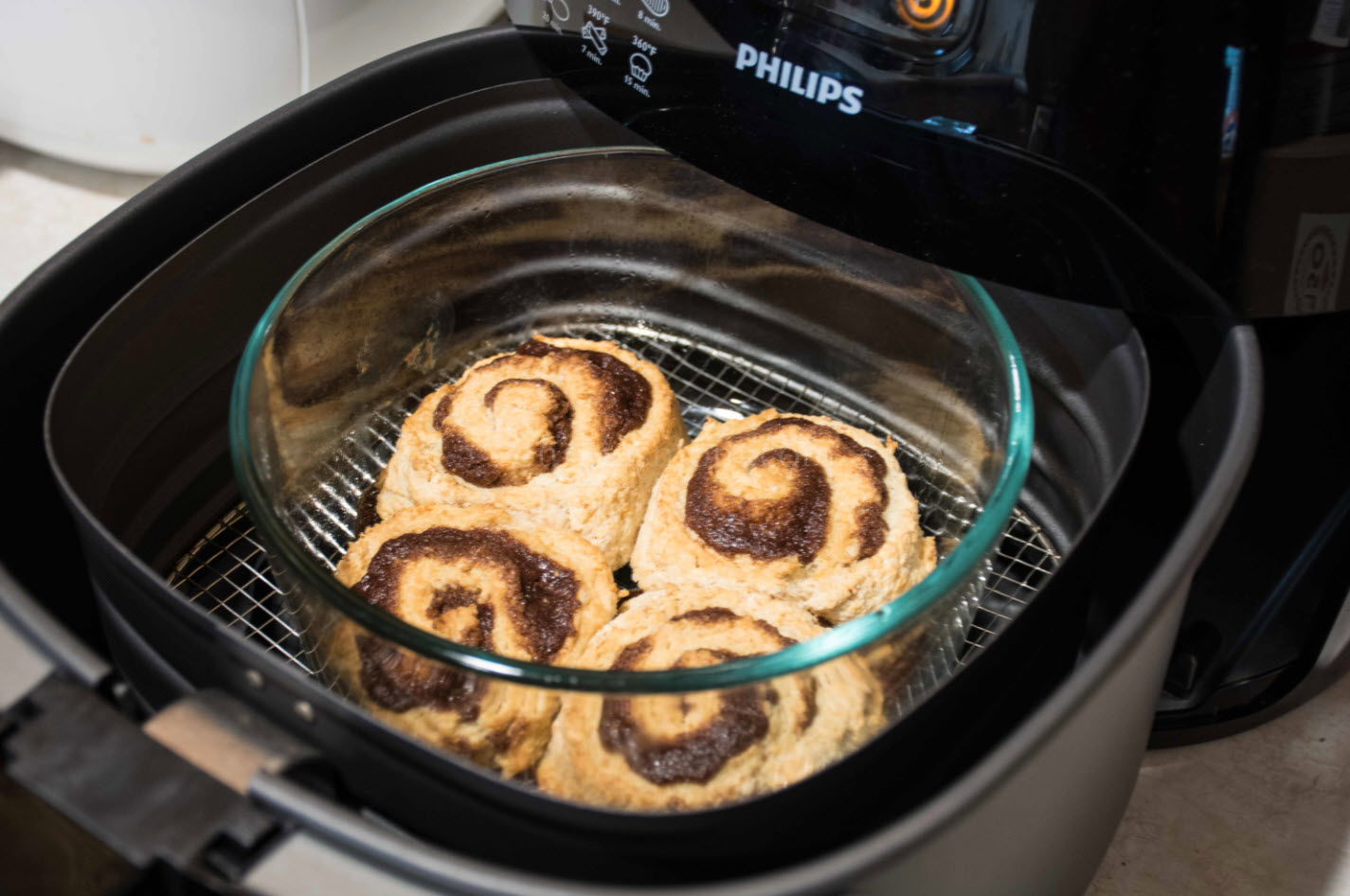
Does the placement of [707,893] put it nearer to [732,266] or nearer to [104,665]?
[104,665]

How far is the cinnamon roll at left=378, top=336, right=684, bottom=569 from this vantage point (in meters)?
0.79

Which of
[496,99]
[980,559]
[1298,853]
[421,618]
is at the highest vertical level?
[496,99]

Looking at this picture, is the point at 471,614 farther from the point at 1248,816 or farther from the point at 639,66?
the point at 1248,816

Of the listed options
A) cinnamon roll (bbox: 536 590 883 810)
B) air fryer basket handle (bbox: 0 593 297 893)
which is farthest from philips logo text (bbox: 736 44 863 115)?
air fryer basket handle (bbox: 0 593 297 893)

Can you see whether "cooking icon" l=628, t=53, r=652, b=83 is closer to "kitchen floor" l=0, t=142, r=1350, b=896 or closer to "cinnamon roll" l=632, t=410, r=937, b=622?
"cinnamon roll" l=632, t=410, r=937, b=622

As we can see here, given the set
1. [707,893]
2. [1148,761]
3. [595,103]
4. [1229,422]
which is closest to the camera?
[707,893]

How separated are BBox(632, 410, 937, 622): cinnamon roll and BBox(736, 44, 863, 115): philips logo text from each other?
27 centimetres

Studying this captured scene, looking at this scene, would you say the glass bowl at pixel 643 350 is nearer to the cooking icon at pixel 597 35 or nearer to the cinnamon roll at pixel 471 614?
the cinnamon roll at pixel 471 614

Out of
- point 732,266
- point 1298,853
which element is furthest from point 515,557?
point 1298,853

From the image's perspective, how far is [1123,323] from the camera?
0.64 metres

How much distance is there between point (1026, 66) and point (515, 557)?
1.31ft

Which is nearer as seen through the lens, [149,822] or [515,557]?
[149,822]

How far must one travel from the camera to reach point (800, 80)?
55cm

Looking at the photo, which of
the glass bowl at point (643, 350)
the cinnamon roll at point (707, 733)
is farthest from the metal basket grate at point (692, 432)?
the cinnamon roll at point (707, 733)
